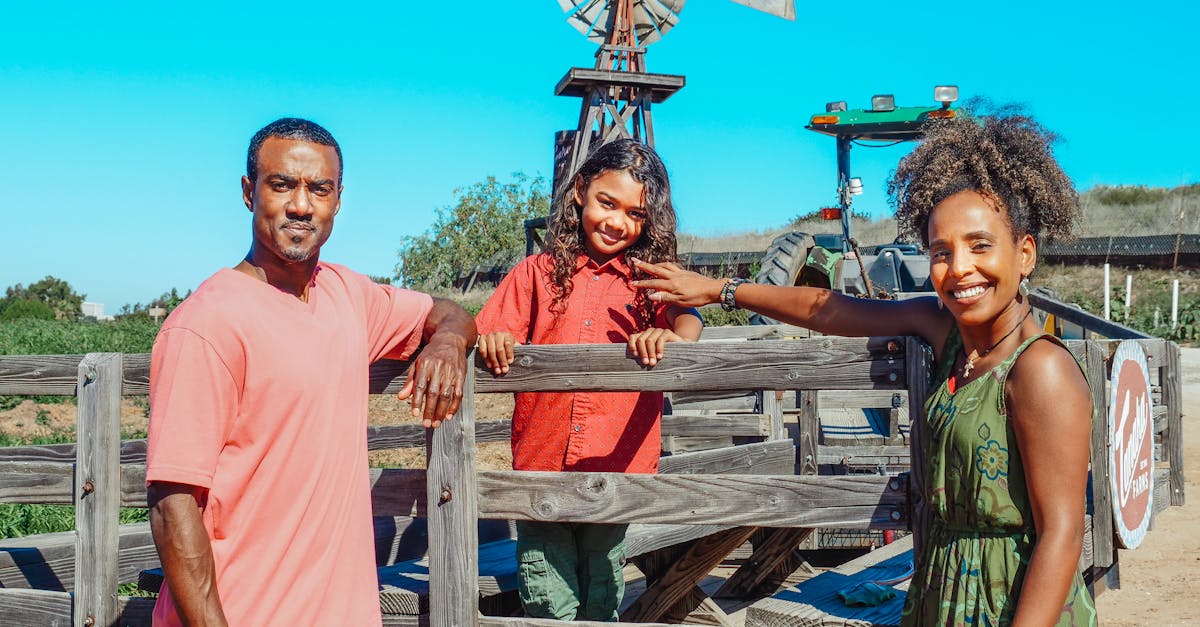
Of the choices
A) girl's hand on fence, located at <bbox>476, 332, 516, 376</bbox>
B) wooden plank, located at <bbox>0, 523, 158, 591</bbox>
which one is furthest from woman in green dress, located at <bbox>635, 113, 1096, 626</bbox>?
wooden plank, located at <bbox>0, 523, 158, 591</bbox>

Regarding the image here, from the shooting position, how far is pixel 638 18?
11930 millimetres

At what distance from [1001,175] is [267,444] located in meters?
1.72

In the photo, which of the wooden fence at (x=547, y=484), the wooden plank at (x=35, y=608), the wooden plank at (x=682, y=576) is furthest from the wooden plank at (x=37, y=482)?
the wooden plank at (x=682, y=576)

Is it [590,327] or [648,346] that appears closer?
[648,346]

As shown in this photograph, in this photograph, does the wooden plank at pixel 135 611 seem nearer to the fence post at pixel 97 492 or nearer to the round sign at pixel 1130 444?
the fence post at pixel 97 492

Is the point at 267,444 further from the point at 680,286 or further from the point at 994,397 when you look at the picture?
the point at 994,397

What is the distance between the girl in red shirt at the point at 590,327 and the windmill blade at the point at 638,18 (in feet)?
29.2

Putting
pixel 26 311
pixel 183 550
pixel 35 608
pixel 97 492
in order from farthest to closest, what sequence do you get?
pixel 26 311 → pixel 35 608 → pixel 97 492 → pixel 183 550

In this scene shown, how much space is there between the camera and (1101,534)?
313cm

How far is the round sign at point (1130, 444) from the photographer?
292cm

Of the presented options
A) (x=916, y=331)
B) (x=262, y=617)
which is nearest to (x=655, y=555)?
(x=916, y=331)

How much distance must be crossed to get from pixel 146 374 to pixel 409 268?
1413 inches

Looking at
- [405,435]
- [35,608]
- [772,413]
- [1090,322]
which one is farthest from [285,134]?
[772,413]

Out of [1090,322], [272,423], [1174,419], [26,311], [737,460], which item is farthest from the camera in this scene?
[26,311]
